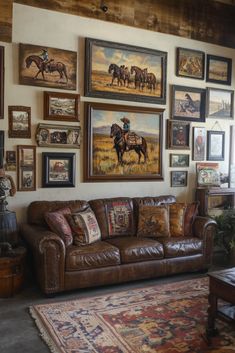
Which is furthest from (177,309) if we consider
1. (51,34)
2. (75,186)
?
(51,34)

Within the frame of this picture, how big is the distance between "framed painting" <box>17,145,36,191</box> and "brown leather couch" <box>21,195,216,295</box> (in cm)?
25

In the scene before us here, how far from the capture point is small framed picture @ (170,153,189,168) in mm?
5059

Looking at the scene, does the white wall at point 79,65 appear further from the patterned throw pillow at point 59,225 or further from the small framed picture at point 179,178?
the patterned throw pillow at point 59,225

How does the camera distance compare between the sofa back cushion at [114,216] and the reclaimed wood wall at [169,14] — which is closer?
the sofa back cushion at [114,216]

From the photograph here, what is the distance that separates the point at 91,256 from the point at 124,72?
8.43ft

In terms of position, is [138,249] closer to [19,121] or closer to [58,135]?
[58,135]

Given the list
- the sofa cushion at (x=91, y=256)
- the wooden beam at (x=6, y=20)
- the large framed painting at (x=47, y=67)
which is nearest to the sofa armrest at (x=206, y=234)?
the sofa cushion at (x=91, y=256)

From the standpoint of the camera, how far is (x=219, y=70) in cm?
533

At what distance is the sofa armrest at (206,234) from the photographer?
4.29 m

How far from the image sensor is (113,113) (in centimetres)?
460

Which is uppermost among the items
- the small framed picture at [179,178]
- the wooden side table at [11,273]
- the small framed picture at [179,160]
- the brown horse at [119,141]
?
the brown horse at [119,141]

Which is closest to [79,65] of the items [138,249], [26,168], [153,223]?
[26,168]

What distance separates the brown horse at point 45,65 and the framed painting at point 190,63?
5.89 feet

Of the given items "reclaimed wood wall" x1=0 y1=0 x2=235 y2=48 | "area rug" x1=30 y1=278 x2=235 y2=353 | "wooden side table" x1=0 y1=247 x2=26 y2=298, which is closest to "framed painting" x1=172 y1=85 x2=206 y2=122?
"reclaimed wood wall" x1=0 y1=0 x2=235 y2=48
